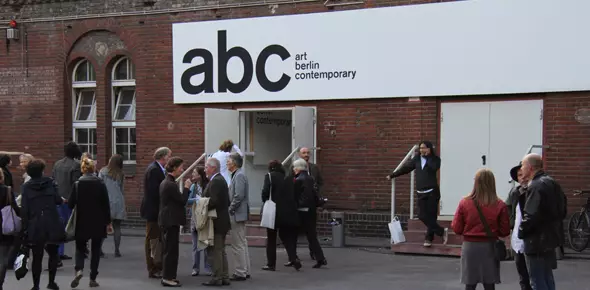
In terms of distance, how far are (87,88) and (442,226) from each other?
359 inches

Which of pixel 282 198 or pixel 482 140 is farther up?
pixel 482 140

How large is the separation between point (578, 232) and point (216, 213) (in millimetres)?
6255

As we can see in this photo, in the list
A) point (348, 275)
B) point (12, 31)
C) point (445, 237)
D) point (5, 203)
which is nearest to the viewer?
point (5, 203)

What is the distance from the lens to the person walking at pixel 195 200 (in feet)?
36.5

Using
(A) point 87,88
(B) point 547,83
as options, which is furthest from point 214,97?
(B) point 547,83

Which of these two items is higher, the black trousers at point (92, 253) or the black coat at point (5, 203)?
the black coat at point (5, 203)

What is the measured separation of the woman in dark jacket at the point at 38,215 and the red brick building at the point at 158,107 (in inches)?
248

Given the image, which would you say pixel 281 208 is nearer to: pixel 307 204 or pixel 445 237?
pixel 307 204

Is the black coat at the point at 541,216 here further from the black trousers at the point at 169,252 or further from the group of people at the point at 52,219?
the group of people at the point at 52,219

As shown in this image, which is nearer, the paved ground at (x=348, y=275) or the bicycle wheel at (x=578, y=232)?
the paved ground at (x=348, y=275)

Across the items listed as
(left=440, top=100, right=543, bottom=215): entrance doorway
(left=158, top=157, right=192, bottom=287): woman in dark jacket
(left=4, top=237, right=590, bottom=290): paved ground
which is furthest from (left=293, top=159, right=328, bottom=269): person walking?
(left=440, top=100, right=543, bottom=215): entrance doorway

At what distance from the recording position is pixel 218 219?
415 inches

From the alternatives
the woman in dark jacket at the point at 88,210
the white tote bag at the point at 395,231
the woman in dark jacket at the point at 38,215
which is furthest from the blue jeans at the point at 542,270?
the woman in dark jacket at the point at 38,215

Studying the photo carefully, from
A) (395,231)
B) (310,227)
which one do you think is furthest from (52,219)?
(395,231)
